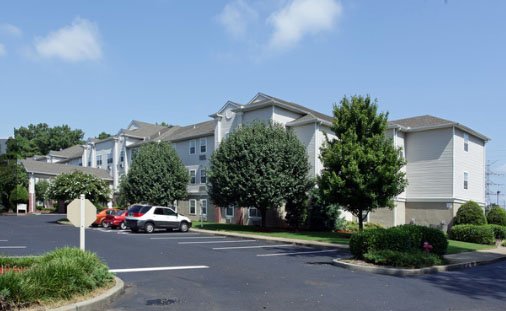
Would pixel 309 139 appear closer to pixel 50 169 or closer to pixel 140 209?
pixel 140 209

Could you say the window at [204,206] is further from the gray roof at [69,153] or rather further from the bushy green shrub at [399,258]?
the gray roof at [69,153]

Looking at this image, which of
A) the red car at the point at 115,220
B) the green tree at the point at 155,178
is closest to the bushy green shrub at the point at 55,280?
the red car at the point at 115,220

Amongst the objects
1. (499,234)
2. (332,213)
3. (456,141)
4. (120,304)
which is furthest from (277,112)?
(120,304)

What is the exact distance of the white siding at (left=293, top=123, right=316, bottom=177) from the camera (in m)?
34.2

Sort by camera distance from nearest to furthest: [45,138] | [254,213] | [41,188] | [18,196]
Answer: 1. [254,213]
2. [18,196]
3. [41,188]
4. [45,138]

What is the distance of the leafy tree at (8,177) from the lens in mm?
52625

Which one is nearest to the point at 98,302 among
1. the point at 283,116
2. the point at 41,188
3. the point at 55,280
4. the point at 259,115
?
the point at 55,280

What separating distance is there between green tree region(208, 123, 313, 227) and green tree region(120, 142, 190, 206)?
7980 millimetres

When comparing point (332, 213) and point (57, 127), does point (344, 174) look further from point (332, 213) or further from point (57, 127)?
point (57, 127)

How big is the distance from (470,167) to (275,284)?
100ft

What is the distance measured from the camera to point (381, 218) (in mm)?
36312

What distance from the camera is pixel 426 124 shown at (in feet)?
120

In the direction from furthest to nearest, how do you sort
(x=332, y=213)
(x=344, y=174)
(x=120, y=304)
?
(x=332, y=213) → (x=344, y=174) → (x=120, y=304)

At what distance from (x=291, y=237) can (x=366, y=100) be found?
8.84 metres
